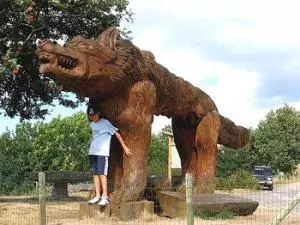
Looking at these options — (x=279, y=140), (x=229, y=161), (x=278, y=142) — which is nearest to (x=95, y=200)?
(x=229, y=161)

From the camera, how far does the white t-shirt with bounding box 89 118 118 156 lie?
10258 mm

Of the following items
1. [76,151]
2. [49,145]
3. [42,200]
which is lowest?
[42,200]

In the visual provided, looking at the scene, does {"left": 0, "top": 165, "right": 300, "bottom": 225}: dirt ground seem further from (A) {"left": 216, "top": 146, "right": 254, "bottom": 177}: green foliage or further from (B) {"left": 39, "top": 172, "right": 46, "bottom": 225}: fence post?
(A) {"left": 216, "top": 146, "right": 254, "bottom": 177}: green foliage

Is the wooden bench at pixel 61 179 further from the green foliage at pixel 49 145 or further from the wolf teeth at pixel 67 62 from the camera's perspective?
the green foliage at pixel 49 145

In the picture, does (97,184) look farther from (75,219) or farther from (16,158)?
(16,158)

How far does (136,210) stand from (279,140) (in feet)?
125

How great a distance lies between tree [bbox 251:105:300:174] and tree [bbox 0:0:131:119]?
32122mm

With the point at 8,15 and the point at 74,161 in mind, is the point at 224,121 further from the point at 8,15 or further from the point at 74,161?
the point at 74,161

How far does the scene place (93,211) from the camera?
10.2 m

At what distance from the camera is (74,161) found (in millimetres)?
31609

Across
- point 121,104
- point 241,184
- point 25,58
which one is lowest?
point 241,184

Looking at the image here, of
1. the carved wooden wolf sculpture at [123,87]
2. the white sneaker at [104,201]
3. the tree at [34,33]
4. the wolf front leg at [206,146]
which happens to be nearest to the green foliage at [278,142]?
the tree at [34,33]

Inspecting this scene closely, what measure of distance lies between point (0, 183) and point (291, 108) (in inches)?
1324

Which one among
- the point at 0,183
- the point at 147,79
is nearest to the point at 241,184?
the point at 0,183
